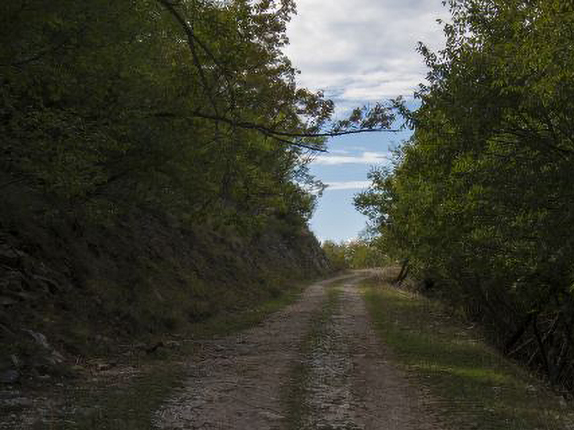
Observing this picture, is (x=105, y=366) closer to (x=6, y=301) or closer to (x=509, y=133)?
(x=6, y=301)

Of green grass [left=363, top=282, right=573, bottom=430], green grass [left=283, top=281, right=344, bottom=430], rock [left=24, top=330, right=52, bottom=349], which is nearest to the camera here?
green grass [left=283, top=281, right=344, bottom=430]

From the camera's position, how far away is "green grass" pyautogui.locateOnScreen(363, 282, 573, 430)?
8703mm

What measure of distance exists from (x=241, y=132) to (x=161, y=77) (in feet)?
8.43

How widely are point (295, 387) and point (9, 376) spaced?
4795mm

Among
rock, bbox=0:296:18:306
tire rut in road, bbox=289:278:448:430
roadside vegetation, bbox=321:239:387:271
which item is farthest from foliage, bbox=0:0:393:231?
roadside vegetation, bbox=321:239:387:271

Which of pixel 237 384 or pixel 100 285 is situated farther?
pixel 100 285

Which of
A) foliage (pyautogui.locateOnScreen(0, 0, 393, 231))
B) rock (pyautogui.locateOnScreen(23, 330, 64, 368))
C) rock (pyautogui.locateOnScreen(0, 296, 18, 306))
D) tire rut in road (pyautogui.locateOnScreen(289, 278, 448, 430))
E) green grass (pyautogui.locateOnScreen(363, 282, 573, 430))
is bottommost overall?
green grass (pyautogui.locateOnScreen(363, 282, 573, 430))

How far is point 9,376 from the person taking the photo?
30.6 feet

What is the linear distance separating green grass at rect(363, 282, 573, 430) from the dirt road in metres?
0.51

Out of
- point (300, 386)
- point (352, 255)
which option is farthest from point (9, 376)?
point (352, 255)

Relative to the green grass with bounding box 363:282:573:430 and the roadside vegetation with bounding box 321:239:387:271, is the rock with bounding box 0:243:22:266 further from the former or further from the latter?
the roadside vegetation with bounding box 321:239:387:271

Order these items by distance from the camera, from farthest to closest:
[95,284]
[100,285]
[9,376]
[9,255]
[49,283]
Answer: [100,285] → [95,284] → [49,283] → [9,255] → [9,376]

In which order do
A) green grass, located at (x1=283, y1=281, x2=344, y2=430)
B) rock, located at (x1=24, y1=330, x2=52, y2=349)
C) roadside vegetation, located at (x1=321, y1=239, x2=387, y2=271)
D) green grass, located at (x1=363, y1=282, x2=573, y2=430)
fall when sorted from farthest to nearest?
roadside vegetation, located at (x1=321, y1=239, x2=387, y2=271), rock, located at (x1=24, y1=330, x2=52, y2=349), green grass, located at (x1=363, y1=282, x2=573, y2=430), green grass, located at (x1=283, y1=281, x2=344, y2=430)

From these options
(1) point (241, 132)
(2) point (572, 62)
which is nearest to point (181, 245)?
(1) point (241, 132)
